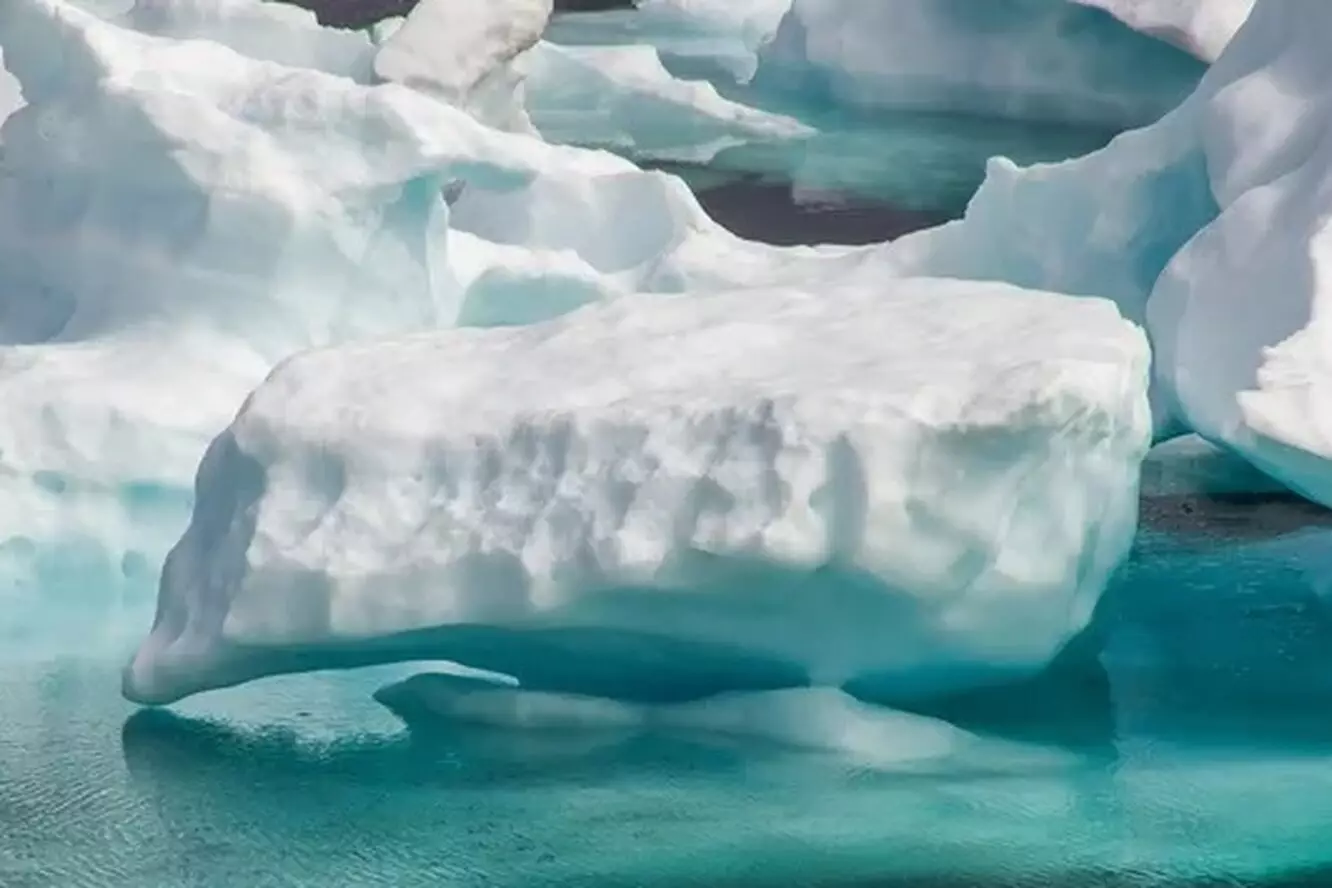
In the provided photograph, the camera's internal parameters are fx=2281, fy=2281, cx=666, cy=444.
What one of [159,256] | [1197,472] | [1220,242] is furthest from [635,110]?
[1220,242]

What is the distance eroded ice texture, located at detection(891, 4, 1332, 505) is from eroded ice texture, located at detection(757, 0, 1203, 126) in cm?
448

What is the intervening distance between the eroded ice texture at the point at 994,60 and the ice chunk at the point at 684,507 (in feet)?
20.9

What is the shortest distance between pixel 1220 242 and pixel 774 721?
1.55 metres

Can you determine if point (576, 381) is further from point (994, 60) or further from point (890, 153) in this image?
point (994, 60)

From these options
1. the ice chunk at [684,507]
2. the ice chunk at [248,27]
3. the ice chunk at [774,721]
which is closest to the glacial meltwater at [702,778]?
the ice chunk at [774,721]

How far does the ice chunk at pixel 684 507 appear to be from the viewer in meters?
2.78

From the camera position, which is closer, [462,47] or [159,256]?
[159,256]

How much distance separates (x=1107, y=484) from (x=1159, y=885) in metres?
0.60

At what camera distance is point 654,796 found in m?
2.92

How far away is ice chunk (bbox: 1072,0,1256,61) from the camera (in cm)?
802

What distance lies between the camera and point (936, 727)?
3025mm

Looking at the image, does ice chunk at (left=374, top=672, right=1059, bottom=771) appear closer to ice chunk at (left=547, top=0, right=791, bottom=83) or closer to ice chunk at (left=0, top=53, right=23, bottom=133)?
ice chunk at (left=0, top=53, right=23, bottom=133)

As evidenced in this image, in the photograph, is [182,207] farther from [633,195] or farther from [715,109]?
[715,109]

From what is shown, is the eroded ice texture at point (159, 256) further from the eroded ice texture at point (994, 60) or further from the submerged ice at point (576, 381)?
the eroded ice texture at point (994, 60)
